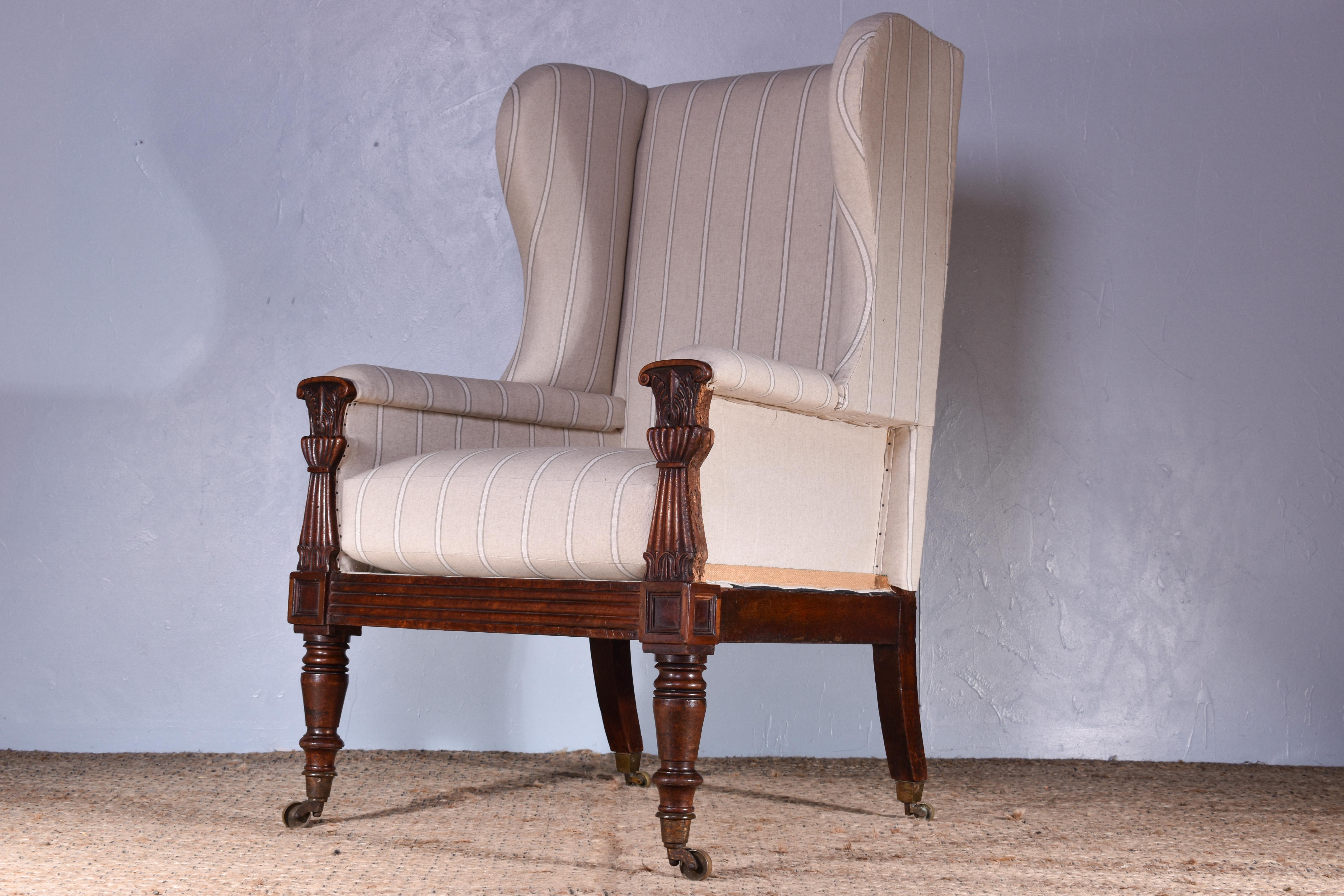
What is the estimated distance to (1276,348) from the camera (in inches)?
98.3

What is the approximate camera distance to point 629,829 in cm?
160

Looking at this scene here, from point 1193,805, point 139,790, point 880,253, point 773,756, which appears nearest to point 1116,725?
point 1193,805

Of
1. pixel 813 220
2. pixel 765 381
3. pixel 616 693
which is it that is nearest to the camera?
pixel 765 381

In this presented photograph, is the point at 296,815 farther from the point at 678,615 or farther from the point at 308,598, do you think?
the point at 678,615

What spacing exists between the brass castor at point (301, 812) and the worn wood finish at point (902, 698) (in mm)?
793

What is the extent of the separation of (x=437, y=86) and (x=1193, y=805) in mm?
1964

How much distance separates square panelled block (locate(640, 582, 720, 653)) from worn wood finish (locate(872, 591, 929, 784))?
19.9 inches

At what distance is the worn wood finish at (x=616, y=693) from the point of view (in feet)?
6.80

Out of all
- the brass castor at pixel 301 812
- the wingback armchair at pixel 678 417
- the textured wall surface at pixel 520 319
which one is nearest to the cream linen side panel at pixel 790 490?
the wingback armchair at pixel 678 417

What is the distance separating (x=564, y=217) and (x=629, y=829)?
0.97m

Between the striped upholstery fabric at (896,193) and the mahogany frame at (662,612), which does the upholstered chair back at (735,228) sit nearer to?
the striped upholstery fabric at (896,193)

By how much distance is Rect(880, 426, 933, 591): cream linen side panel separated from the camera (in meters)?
1.76

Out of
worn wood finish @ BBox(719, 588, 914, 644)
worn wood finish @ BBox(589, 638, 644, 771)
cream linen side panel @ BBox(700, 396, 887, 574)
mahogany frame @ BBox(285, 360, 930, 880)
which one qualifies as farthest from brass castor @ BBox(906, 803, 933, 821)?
worn wood finish @ BBox(589, 638, 644, 771)

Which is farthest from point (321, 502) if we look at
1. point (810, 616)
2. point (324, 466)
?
point (810, 616)
